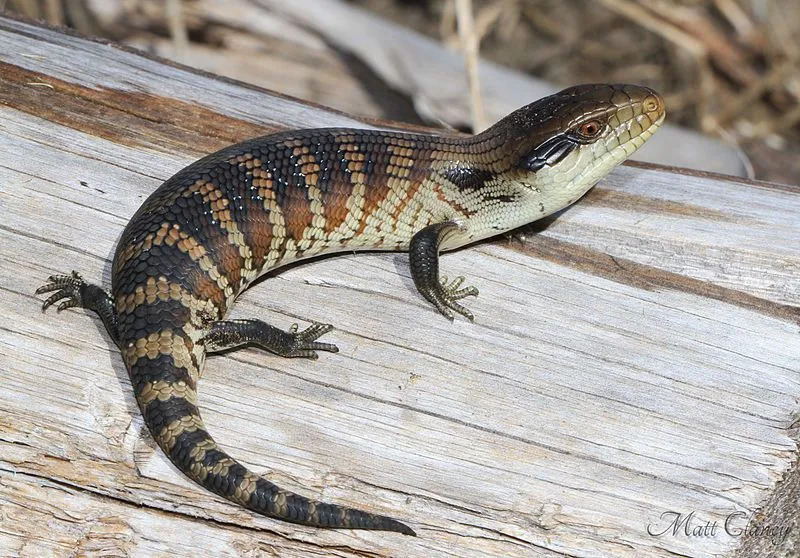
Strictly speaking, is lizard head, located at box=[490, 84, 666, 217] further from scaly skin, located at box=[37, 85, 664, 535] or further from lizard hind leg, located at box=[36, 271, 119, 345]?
lizard hind leg, located at box=[36, 271, 119, 345]

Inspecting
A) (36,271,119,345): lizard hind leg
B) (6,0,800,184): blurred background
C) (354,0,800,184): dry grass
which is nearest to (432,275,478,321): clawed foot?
(36,271,119,345): lizard hind leg

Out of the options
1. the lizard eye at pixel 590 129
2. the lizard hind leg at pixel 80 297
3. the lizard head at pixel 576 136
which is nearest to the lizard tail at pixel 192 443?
the lizard hind leg at pixel 80 297

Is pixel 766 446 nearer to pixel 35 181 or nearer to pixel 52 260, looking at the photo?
pixel 52 260

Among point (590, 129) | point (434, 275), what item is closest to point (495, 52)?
point (590, 129)

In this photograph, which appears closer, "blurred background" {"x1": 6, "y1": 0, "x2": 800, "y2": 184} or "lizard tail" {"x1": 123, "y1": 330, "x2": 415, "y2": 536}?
"lizard tail" {"x1": 123, "y1": 330, "x2": 415, "y2": 536}

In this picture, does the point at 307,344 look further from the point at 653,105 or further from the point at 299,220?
the point at 653,105

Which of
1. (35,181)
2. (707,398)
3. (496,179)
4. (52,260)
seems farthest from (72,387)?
(707,398)

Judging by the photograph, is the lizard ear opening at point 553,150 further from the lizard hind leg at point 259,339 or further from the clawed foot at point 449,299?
the lizard hind leg at point 259,339
